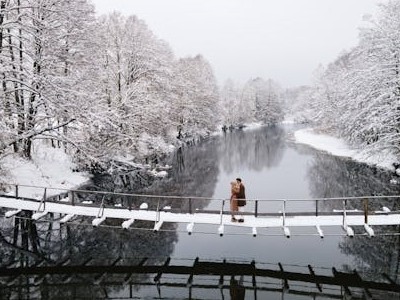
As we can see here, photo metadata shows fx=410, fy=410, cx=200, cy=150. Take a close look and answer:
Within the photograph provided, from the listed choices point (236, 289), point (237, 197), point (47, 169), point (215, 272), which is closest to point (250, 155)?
point (47, 169)

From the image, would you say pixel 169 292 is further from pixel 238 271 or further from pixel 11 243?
pixel 11 243

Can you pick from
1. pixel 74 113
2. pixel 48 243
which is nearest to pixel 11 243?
pixel 48 243

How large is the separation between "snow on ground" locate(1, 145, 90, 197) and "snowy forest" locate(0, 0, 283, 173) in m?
0.83

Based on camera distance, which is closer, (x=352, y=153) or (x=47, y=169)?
(x=47, y=169)

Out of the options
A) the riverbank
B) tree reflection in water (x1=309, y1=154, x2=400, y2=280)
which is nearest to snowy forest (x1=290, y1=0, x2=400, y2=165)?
the riverbank

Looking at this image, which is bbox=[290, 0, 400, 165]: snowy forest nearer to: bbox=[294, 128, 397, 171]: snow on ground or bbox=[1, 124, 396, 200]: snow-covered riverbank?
bbox=[294, 128, 397, 171]: snow on ground

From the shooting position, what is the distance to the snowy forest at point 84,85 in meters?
25.0

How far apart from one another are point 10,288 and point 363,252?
15423 mm

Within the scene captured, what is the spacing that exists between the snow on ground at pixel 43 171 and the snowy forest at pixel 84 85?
2.73 ft

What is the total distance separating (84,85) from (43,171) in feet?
23.2

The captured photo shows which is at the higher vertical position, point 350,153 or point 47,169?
point 47,169

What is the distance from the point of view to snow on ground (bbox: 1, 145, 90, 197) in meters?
27.0

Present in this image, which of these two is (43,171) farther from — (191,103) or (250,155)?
(191,103)

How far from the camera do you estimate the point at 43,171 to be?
3017cm
